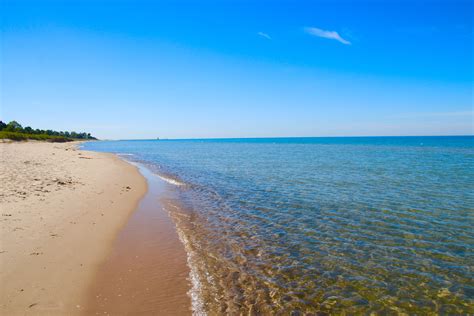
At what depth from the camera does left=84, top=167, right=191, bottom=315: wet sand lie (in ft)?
19.4

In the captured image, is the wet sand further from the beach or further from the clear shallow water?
the clear shallow water

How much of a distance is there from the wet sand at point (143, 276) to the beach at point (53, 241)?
27cm

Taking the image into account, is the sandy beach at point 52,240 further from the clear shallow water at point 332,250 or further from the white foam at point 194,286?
the clear shallow water at point 332,250

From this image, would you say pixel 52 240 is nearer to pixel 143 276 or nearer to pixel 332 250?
Answer: pixel 143 276

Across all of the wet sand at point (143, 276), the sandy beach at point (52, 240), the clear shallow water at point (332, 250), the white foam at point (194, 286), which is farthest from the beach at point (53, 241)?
the clear shallow water at point (332, 250)

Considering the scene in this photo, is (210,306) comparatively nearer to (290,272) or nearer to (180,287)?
(180,287)

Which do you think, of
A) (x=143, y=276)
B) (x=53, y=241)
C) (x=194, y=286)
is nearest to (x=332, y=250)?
(x=194, y=286)

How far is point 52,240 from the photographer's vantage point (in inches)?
348

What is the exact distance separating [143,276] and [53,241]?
3.90m

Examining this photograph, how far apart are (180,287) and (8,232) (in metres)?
6.62

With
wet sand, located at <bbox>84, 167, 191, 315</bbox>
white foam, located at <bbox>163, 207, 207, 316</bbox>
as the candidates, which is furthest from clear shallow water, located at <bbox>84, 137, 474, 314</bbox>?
wet sand, located at <bbox>84, 167, 191, 315</bbox>

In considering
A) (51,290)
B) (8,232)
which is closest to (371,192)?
(51,290)

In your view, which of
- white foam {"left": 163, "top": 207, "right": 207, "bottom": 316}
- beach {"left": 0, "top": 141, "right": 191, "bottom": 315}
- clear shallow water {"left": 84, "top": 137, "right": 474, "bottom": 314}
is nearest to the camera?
beach {"left": 0, "top": 141, "right": 191, "bottom": 315}

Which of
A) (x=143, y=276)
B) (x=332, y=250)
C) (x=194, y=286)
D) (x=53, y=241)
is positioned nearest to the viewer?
(x=194, y=286)
